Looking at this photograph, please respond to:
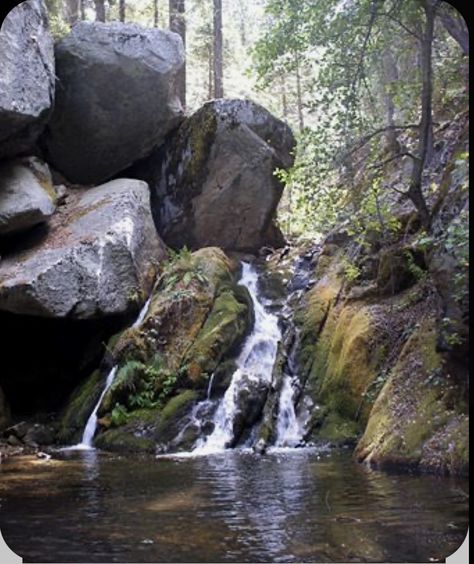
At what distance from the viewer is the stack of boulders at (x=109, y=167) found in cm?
1107

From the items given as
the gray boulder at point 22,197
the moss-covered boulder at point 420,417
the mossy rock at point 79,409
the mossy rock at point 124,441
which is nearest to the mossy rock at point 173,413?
the mossy rock at point 124,441

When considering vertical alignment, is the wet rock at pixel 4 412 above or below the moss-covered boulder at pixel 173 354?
below

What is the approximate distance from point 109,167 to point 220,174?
246cm

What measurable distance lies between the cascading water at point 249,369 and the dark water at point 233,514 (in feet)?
5.65

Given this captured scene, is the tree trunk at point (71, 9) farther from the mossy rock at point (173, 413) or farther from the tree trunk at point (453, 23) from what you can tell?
the tree trunk at point (453, 23)

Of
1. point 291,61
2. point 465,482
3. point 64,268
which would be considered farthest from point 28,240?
point 465,482

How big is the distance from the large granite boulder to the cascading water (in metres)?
2.62

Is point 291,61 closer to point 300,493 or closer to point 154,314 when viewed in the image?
point 154,314

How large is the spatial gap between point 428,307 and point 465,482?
3.02 metres

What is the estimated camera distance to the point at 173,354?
11.0 meters

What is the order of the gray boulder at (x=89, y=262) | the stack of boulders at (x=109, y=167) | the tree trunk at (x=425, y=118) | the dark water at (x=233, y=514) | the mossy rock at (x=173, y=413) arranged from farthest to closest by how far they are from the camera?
1. the stack of boulders at (x=109, y=167)
2. the gray boulder at (x=89, y=262)
3. the mossy rock at (x=173, y=413)
4. the tree trunk at (x=425, y=118)
5. the dark water at (x=233, y=514)

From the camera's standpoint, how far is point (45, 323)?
498 inches

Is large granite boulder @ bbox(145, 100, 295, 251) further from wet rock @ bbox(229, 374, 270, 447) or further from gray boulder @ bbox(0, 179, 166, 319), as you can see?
wet rock @ bbox(229, 374, 270, 447)

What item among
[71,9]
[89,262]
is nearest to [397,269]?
[89,262]
